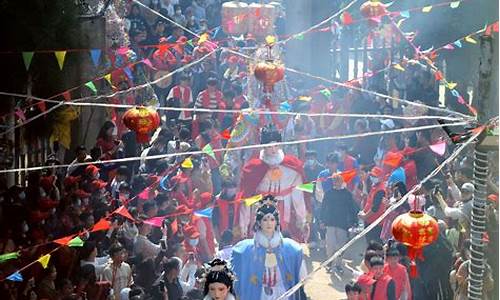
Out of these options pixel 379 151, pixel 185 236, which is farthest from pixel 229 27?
pixel 185 236

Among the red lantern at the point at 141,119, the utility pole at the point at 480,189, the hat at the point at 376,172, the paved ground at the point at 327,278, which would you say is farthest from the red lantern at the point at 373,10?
the utility pole at the point at 480,189

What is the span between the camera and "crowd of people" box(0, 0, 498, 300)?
271 inches

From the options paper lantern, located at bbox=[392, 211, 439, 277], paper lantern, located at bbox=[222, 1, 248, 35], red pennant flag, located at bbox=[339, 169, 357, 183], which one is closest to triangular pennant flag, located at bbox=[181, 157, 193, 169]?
red pennant flag, located at bbox=[339, 169, 357, 183]

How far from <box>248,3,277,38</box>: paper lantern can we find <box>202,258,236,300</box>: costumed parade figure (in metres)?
10.8

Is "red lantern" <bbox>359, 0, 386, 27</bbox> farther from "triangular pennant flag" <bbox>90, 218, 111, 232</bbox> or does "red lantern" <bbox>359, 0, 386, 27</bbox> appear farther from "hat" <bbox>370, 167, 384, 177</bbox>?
"triangular pennant flag" <bbox>90, 218, 111, 232</bbox>

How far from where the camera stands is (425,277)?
7180mm

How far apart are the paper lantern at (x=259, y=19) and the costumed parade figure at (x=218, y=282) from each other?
10.8m

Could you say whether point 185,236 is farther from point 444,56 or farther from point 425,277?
point 444,56

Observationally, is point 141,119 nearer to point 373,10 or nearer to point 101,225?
point 101,225

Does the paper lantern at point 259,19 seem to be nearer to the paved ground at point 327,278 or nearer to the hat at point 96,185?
the paved ground at point 327,278

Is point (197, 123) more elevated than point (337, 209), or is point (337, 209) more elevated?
point (197, 123)

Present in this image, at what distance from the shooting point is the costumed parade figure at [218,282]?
19.6ft

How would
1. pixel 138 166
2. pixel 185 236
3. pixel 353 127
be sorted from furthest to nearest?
pixel 353 127, pixel 138 166, pixel 185 236

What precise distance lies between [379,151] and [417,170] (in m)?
1.26
